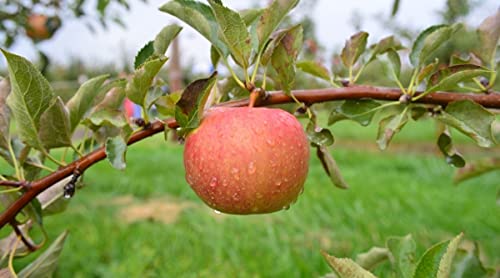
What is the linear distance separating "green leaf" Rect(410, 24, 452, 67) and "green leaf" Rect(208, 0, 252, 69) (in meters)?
0.21

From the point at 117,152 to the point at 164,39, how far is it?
0.11 metres

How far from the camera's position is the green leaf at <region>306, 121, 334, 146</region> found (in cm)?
49

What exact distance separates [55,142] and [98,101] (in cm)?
8

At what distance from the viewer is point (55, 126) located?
51cm

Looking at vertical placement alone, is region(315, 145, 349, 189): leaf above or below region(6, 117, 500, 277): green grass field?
above

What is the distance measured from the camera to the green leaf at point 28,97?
451 mm

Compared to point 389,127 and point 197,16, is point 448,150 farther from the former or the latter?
point 197,16

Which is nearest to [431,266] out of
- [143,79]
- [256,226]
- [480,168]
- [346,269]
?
[346,269]

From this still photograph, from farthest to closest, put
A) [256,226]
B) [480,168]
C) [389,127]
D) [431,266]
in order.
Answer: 1. [256,226]
2. [480,168]
3. [389,127]
4. [431,266]

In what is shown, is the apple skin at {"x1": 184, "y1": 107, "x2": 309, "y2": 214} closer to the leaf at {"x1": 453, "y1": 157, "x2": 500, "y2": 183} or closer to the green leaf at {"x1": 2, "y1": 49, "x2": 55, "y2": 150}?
the green leaf at {"x1": 2, "y1": 49, "x2": 55, "y2": 150}

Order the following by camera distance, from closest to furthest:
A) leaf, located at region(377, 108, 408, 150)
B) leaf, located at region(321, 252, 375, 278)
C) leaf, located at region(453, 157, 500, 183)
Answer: leaf, located at region(321, 252, 375, 278) < leaf, located at region(377, 108, 408, 150) < leaf, located at region(453, 157, 500, 183)

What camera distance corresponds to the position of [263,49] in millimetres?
483

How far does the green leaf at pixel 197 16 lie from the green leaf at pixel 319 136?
0.11 m

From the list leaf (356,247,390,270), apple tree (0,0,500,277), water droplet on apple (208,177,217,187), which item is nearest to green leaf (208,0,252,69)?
apple tree (0,0,500,277)
